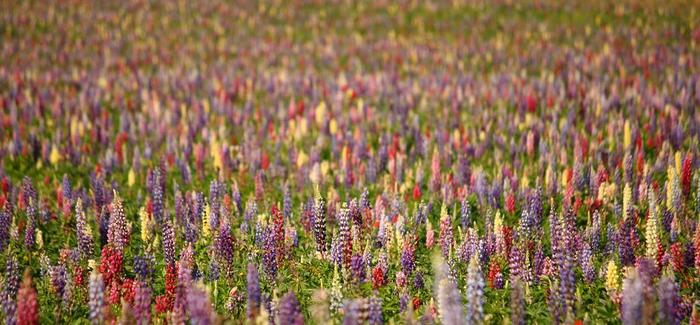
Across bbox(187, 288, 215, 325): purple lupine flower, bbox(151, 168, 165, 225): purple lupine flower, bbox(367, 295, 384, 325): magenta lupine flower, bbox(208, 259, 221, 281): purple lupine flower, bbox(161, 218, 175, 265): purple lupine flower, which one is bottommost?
bbox(367, 295, 384, 325): magenta lupine flower

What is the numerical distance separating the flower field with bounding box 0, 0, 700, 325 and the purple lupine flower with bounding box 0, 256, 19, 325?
0.02 m

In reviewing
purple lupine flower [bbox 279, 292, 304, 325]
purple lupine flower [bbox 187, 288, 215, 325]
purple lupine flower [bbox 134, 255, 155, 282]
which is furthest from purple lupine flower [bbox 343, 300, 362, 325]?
purple lupine flower [bbox 134, 255, 155, 282]

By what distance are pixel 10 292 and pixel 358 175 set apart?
373 cm

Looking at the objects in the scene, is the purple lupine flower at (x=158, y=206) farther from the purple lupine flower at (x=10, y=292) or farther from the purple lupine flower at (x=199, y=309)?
the purple lupine flower at (x=199, y=309)

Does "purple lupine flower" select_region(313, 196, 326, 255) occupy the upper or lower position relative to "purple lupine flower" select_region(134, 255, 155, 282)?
upper

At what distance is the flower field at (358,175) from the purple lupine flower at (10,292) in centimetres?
2

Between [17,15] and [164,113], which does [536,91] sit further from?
[17,15]

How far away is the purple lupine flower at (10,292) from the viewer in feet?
13.8

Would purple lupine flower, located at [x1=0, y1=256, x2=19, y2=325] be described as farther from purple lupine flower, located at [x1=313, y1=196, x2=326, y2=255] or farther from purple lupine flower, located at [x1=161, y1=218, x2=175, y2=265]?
purple lupine flower, located at [x1=313, y1=196, x2=326, y2=255]

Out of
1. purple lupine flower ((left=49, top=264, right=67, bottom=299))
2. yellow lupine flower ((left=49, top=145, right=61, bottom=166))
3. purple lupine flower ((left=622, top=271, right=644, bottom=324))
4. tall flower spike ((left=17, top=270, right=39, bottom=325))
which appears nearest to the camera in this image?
purple lupine flower ((left=622, top=271, right=644, bottom=324))

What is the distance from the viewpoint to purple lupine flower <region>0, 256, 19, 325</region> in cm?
421

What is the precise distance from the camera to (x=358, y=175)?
709 centimetres

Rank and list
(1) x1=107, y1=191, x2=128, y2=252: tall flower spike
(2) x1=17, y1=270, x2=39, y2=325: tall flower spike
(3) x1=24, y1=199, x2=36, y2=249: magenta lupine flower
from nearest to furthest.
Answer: (2) x1=17, y1=270, x2=39, y2=325: tall flower spike < (1) x1=107, y1=191, x2=128, y2=252: tall flower spike < (3) x1=24, y1=199, x2=36, y2=249: magenta lupine flower

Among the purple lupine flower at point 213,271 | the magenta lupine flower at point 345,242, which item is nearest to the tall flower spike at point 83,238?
the purple lupine flower at point 213,271
